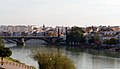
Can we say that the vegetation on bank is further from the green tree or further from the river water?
the green tree

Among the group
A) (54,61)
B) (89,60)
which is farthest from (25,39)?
(54,61)

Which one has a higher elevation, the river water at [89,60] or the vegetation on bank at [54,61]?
the vegetation on bank at [54,61]

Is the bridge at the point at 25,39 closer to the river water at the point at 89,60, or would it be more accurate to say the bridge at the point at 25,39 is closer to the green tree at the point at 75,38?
the green tree at the point at 75,38

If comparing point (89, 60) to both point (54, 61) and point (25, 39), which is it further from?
point (25, 39)

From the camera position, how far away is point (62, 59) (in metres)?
17.2

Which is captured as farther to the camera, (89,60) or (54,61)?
(89,60)

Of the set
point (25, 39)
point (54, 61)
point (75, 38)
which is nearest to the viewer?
point (54, 61)

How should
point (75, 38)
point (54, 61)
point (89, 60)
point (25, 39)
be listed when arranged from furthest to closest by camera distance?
point (25, 39) → point (75, 38) → point (89, 60) → point (54, 61)

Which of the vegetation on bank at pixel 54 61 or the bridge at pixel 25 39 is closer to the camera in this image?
the vegetation on bank at pixel 54 61

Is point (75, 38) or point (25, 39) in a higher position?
point (75, 38)

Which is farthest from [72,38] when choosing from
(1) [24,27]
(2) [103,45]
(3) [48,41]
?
(1) [24,27]

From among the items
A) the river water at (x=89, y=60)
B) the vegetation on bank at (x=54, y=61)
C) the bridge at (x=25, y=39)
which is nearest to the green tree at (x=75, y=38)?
the bridge at (x=25, y=39)

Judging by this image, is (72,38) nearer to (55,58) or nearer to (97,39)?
(97,39)

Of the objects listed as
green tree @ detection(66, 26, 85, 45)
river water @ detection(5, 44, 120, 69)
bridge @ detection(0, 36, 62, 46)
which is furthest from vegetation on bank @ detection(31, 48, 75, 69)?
green tree @ detection(66, 26, 85, 45)
